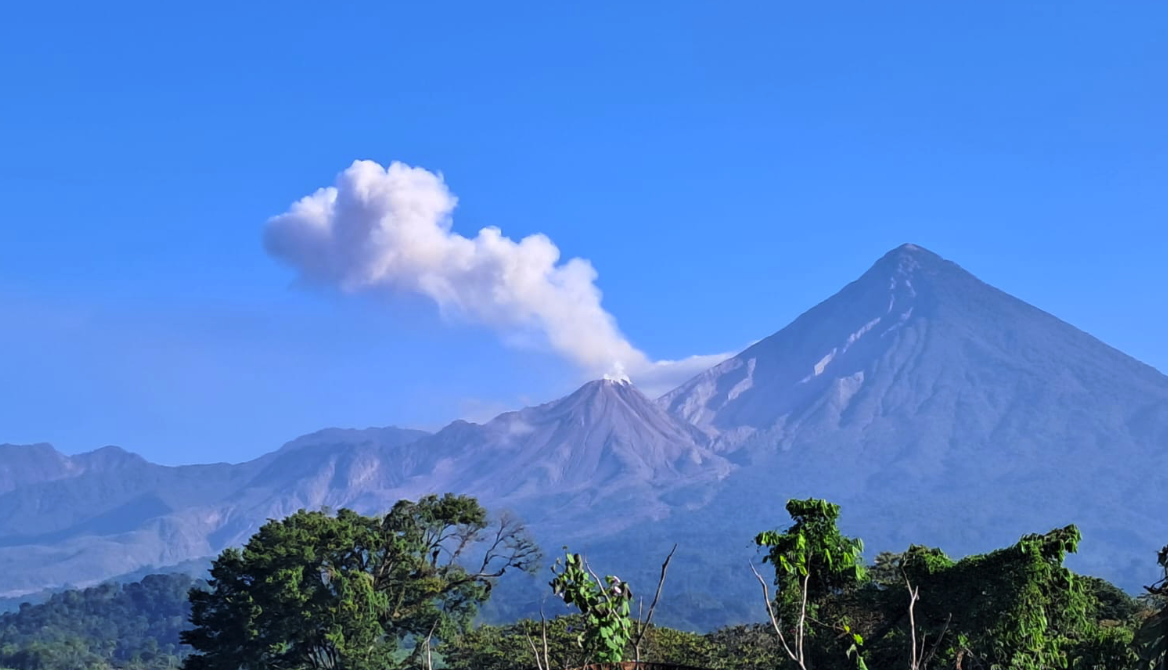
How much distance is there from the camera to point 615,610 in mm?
11461

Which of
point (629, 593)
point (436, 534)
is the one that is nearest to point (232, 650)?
point (436, 534)

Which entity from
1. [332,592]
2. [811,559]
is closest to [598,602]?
[811,559]

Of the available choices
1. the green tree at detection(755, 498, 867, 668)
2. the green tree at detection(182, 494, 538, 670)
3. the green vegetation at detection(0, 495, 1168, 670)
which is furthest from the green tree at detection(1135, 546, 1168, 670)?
the green tree at detection(182, 494, 538, 670)

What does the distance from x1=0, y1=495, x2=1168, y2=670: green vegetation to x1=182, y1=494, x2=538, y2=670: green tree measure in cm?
6

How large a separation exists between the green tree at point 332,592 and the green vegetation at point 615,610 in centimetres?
6

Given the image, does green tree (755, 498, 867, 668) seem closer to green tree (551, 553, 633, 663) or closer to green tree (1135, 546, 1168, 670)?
green tree (1135, 546, 1168, 670)

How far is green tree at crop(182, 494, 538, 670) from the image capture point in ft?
123

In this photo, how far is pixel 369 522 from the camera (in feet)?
132

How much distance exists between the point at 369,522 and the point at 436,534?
2.35 metres

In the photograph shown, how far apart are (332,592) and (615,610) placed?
92.0 feet

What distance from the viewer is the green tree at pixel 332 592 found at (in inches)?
1478

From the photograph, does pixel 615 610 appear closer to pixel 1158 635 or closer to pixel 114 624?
pixel 1158 635

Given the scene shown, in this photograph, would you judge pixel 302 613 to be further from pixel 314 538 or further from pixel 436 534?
pixel 436 534

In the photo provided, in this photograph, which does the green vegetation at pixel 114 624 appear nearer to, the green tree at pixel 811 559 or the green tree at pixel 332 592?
the green tree at pixel 332 592
